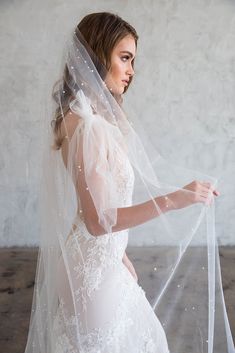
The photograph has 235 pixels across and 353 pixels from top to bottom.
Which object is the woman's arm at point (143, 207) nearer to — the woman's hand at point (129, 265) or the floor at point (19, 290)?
the woman's hand at point (129, 265)

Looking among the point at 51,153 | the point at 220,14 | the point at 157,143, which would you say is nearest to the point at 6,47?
the point at 157,143

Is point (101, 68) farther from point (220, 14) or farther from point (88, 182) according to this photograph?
point (220, 14)

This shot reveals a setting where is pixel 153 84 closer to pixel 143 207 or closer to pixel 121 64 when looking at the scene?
pixel 121 64

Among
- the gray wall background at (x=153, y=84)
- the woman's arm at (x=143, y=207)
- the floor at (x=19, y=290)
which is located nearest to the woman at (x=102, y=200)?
the woman's arm at (x=143, y=207)

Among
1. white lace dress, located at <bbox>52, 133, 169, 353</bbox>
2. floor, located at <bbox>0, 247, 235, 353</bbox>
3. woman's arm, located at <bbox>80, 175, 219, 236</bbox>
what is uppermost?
woman's arm, located at <bbox>80, 175, 219, 236</bbox>

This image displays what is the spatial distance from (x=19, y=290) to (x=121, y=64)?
7.34 ft

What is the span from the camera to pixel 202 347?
1.29 m

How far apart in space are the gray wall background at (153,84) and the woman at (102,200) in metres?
2.38

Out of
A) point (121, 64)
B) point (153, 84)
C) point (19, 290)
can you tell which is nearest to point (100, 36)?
point (121, 64)

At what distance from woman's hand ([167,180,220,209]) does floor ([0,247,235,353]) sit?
68.6 inches

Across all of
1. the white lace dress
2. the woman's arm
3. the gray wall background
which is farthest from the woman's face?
the gray wall background

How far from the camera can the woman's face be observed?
119 cm

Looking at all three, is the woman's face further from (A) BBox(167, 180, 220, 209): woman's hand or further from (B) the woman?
(A) BBox(167, 180, 220, 209): woman's hand

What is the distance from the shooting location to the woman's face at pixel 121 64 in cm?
119
